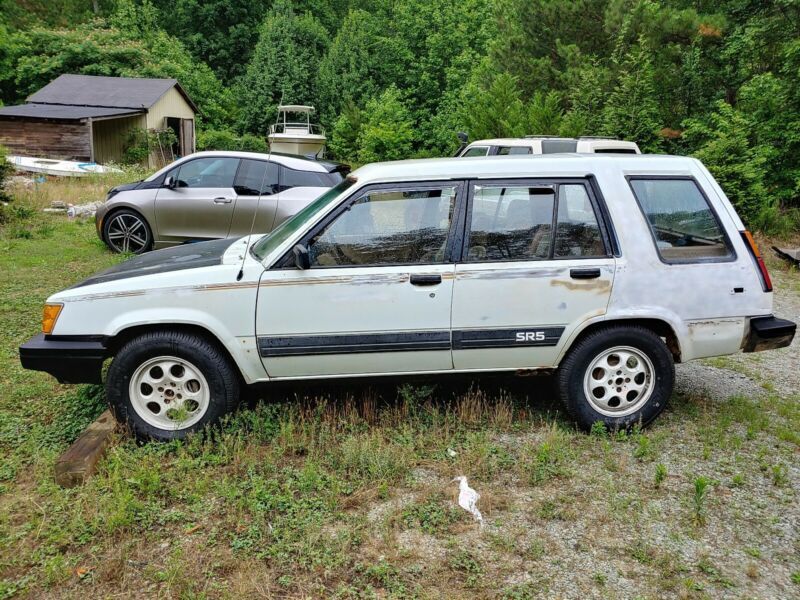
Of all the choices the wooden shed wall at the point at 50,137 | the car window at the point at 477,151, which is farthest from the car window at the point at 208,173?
the wooden shed wall at the point at 50,137

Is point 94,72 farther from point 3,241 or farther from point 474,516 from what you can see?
point 474,516

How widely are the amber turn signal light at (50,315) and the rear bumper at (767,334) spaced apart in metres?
4.80

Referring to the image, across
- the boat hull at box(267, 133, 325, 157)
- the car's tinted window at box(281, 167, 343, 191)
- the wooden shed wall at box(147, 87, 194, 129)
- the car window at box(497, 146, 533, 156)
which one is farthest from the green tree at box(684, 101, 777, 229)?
the wooden shed wall at box(147, 87, 194, 129)

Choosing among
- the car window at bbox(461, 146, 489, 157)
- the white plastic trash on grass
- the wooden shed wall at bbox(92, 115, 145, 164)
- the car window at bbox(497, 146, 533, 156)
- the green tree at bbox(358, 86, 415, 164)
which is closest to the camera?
the white plastic trash on grass

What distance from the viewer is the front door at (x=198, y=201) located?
1050cm

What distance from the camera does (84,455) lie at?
4.18 metres

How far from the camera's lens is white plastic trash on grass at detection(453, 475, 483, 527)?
3842 mm

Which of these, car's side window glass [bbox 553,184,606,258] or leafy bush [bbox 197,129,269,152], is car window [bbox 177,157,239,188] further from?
leafy bush [bbox 197,129,269,152]

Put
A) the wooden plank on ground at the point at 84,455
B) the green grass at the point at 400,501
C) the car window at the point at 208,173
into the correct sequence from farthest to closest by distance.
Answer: the car window at the point at 208,173 → the wooden plank on ground at the point at 84,455 → the green grass at the point at 400,501

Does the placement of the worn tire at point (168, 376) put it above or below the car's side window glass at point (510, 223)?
below

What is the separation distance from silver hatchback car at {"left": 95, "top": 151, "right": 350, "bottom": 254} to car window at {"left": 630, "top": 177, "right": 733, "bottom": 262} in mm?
6393

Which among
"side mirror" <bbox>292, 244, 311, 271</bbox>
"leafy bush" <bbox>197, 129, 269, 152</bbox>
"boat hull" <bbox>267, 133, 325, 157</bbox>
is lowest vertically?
"side mirror" <bbox>292, 244, 311, 271</bbox>

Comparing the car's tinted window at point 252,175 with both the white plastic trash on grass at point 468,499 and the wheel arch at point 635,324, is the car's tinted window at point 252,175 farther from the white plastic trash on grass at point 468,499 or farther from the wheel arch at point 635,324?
the white plastic trash on grass at point 468,499

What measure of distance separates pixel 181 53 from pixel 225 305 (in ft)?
146
